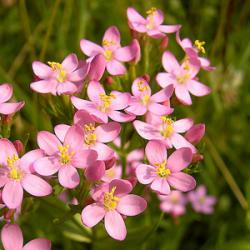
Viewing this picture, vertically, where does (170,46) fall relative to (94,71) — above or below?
below

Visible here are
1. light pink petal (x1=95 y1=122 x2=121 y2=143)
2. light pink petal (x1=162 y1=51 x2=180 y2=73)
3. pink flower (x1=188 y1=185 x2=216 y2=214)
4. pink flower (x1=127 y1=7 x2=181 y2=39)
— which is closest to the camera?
light pink petal (x1=95 y1=122 x2=121 y2=143)

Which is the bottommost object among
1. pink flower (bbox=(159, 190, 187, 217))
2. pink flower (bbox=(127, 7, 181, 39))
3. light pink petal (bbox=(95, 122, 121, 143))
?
pink flower (bbox=(159, 190, 187, 217))

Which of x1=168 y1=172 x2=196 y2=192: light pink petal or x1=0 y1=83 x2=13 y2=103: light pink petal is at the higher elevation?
x1=0 y1=83 x2=13 y2=103: light pink petal

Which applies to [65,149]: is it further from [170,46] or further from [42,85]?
[170,46]

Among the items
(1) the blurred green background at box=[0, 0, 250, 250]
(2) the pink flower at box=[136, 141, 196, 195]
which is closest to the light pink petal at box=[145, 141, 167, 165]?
(2) the pink flower at box=[136, 141, 196, 195]

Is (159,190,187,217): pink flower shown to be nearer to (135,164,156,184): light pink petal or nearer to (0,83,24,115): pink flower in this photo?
(135,164,156,184): light pink petal

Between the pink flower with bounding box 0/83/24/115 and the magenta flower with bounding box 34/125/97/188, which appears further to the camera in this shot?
the pink flower with bounding box 0/83/24/115

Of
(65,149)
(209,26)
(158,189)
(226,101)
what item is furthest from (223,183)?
(65,149)

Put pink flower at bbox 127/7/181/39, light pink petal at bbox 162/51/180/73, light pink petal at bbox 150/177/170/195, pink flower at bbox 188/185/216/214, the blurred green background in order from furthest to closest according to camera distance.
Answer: pink flower at bbox 188/185/216/214, the blurred green background, pink flower at bbox 127/7/181/39, light pink petal at bbox 162/51/180/73, light pink petal at bbox 150/177/170/195
